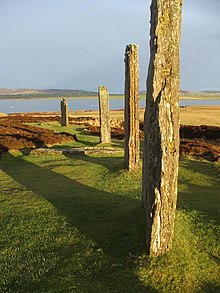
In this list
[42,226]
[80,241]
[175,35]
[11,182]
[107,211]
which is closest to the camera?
[175,35]

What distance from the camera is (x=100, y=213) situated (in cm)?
976

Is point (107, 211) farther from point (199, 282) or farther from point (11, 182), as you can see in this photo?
point (11, 182)

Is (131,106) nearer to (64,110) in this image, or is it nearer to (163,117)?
(163,117)

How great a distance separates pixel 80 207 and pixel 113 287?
4.15 m

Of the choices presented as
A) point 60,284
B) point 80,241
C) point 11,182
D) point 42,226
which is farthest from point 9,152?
point 60,284

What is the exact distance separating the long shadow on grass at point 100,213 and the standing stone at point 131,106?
9.45 ft

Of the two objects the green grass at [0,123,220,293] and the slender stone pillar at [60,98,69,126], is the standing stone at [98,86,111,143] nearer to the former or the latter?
the green grass at [0,123,220,293]

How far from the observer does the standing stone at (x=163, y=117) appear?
706cm

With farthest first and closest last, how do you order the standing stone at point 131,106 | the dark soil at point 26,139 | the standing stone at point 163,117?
the dark soil at point 26,139 → the standing stone at point 131,106 → the standing stone at point 163,117

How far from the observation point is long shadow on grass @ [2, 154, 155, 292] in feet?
25.3

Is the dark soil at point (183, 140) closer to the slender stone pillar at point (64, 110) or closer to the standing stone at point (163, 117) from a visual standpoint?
the slender stone pillar at point (64, 110)

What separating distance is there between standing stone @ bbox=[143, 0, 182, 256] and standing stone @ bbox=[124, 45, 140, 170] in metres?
7.23

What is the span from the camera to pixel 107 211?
9844mm

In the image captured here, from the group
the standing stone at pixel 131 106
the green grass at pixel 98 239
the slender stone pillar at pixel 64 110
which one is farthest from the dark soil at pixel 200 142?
the slender stone pillar at pixel 64 110
